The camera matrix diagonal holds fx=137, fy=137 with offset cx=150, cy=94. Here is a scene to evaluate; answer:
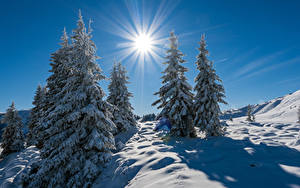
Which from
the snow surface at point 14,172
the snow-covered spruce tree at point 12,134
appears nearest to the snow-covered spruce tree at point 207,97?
the snow surface at point 14,172

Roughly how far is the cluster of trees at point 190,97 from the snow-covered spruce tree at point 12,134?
28.8 m

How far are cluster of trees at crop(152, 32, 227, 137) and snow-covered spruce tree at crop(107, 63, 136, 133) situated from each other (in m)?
9.09

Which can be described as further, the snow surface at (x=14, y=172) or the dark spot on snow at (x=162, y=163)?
the snow surface at (x=14, y=172)

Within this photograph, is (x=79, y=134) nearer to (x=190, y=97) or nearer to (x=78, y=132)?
(x=78, y=132)

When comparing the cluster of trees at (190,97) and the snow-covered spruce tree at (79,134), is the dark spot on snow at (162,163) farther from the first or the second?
the cluster of trees at (190,97)

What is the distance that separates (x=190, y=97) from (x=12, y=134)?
1308 inches

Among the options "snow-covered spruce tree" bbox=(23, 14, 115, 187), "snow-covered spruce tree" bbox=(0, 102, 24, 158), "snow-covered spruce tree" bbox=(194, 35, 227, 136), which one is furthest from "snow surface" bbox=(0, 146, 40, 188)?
"snow-covered spruce tree" bbox=(194, 35, 227, 136)

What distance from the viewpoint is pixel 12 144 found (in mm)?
25406

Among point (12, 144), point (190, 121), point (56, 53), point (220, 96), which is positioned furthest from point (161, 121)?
point (12, 144)

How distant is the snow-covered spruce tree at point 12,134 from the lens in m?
25.5

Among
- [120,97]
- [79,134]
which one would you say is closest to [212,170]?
[79,134]

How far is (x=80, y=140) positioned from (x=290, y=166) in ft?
34.8

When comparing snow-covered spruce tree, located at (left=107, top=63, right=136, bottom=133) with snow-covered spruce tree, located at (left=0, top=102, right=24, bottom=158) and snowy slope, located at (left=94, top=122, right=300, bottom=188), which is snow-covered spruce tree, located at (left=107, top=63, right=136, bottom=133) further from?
snow-covered spruce tree, located at (left=0, top=102, right=24, bottom=158)

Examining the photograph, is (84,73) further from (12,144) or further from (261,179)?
(12,144)
